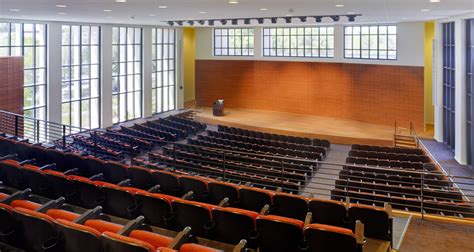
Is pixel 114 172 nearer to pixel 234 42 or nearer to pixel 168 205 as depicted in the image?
pixel 168 205

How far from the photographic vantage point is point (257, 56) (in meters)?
25.4

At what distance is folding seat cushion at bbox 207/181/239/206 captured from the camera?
5.83m

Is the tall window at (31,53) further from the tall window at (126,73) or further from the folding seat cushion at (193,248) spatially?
the folding seat cushion at (193,248)

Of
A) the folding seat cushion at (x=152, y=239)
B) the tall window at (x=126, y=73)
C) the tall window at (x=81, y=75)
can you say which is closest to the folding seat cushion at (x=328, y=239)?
the folding seat cushion at (x=152, y=239)

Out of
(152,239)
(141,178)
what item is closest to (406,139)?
(141,178)

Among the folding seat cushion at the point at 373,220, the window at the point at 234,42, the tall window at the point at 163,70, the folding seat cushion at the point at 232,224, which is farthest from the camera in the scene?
the window at the point at 234,42

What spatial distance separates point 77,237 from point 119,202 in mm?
1621

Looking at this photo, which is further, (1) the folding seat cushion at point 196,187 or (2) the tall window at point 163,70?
(2) the tall window at point 163,70

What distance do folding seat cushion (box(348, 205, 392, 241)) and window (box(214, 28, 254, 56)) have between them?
21.5 metres

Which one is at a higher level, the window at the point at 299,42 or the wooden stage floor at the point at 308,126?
the window at the point at 299,42

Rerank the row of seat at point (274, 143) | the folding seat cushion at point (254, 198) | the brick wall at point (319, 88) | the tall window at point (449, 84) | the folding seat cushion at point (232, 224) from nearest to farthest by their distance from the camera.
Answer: the folding seat cushion at point (232, 224)
the folding seat cushion at point (254, 198)
the row of seat at point (274, 143)
the tall window at point (449, 84)
the brick wall at point (319, 88)

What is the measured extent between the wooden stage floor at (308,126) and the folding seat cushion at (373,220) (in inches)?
560

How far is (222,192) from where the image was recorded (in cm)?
591

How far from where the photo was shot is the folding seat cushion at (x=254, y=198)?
5.59 m
